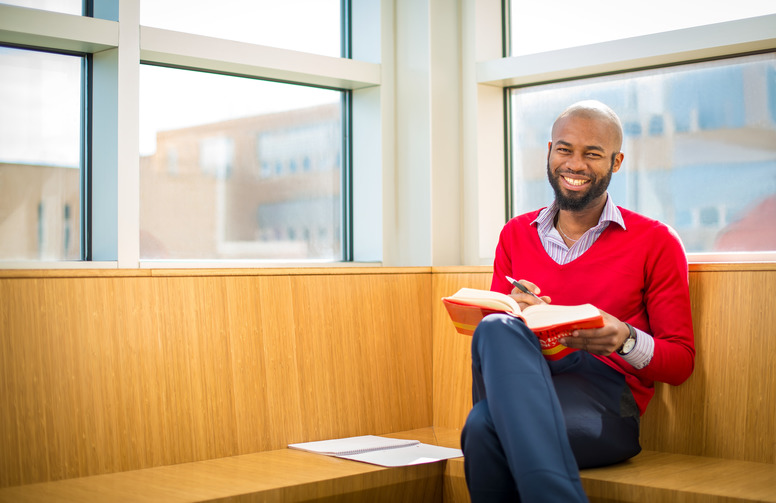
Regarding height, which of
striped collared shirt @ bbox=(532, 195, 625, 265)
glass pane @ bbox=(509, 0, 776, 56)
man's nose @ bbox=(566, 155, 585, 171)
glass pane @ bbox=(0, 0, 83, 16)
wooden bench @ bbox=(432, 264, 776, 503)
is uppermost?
glass pane @ bbox=(509, 0, 776, 56)

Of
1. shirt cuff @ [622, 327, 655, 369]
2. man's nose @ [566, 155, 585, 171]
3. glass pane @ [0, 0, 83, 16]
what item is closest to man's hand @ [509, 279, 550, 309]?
shirt cuff @ [622, 327, 655, 369]

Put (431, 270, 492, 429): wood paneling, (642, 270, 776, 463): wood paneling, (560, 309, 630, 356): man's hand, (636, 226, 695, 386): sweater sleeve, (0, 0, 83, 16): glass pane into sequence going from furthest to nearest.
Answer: (431, 270, 492, 429): wood paneling < (0, 0, 83, 16): glass pane < (642, 270, 776, 463): wood paneling < (636, 226, 695, 386): sweater sleeve < (560, 309, 630, 356): man's hand

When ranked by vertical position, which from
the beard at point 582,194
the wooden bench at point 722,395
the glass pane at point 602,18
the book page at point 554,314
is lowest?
the wooden bench at point 722,395

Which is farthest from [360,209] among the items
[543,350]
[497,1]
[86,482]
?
[86,482]

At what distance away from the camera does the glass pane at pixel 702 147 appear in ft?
8.09

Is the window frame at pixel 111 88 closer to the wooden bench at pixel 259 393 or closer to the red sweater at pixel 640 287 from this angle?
the wooden bench at pixel 259 393

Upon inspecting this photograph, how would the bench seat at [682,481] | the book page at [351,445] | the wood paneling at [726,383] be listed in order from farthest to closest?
→ the book page at [351,445], the wood paneling at [726,383], the bench seat at [682,481]

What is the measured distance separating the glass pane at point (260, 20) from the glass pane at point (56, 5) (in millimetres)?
211

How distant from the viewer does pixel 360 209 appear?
2.99 m

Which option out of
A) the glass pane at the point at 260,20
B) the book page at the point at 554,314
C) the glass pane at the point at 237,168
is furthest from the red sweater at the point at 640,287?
the glass pane at the point at 260,20

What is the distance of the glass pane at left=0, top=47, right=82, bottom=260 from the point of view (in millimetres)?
2238

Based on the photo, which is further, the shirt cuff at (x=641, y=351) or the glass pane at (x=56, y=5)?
the glass pane at (x=56, y=5)

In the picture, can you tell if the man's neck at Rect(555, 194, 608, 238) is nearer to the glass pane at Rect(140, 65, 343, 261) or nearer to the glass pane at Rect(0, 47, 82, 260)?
the glass pane at Rect(140, 65, 343, 261)

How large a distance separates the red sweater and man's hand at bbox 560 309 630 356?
14 cm
